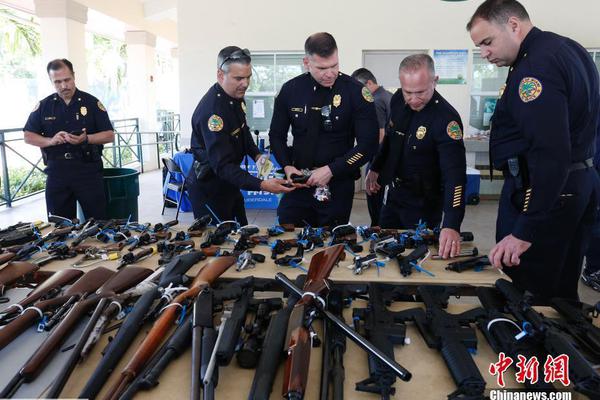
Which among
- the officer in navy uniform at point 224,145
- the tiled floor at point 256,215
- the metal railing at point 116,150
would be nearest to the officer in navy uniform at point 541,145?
the officer in navy uniform at point 224,145

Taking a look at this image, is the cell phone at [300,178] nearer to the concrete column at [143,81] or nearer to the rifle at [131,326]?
the rifle at [131,326]

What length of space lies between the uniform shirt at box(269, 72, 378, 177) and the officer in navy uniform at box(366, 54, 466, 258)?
0.60 feet

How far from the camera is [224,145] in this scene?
8.79 ft

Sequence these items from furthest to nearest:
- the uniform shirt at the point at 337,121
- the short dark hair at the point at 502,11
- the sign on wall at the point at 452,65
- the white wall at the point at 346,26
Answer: the sign on wall at the point at 452,65, the white wall at the point at 346,26, the uniform shirt at the point at 337,121, the short dark hair at the point at 502,11

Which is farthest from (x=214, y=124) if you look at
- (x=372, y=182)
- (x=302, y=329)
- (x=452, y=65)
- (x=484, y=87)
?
(x=484, y=87)

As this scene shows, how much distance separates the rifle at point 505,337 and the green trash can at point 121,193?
158 inches

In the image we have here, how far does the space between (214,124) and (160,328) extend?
158 cm

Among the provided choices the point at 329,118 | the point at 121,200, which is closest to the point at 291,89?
the point at 329,118

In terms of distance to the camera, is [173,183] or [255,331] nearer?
[255,331]

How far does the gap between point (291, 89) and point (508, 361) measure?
2135 millimetres

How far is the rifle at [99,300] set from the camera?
112 cm

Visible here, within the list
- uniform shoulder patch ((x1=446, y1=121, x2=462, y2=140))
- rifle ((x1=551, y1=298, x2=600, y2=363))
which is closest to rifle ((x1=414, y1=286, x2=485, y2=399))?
rifle ((x1=551, y1=298, x2=600, y2=363))

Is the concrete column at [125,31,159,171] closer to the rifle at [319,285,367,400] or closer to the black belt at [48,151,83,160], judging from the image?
the black belt at [48,151,83,160]

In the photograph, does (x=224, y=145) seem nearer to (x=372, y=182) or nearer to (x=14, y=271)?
(x=372, y=182)
